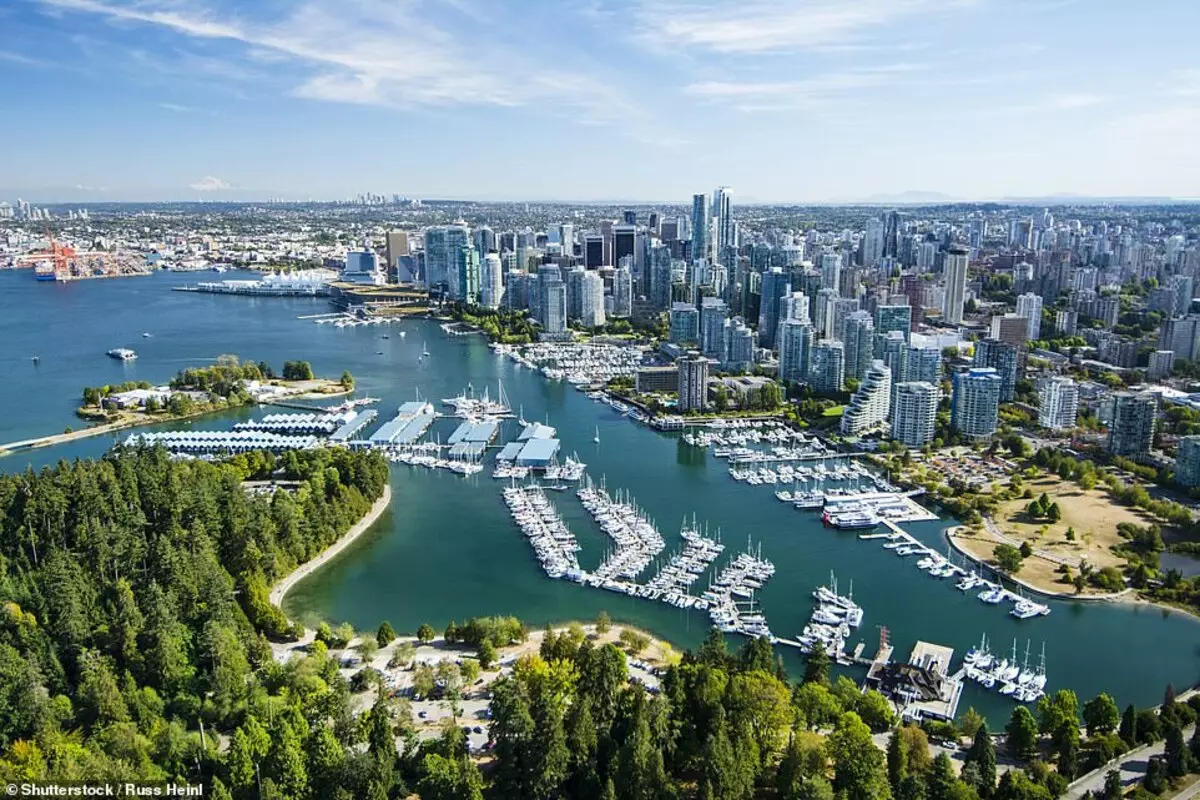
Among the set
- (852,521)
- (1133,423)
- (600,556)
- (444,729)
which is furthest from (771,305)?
(444,729)

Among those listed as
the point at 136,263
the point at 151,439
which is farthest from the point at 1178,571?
the point at 136,263

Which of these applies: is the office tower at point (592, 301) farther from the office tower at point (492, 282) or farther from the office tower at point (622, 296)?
the office tower at point (492, 282)

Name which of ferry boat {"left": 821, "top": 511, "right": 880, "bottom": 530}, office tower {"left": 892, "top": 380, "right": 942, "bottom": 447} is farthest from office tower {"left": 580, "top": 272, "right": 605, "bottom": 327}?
ferry boat {"left": 821, "top": 511, "right": 880, "bottom": 530}

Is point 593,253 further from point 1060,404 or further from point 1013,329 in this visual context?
point 1060,404

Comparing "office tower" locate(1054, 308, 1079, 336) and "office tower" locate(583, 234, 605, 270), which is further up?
"office tower" locate(583, 234, 605, 270)

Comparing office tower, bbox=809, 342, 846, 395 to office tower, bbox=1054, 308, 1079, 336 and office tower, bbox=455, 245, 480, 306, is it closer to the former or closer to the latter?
office tower, bbox=1054, 308, 1079, 336

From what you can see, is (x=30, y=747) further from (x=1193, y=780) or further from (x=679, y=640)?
(x=1193, y=780)
